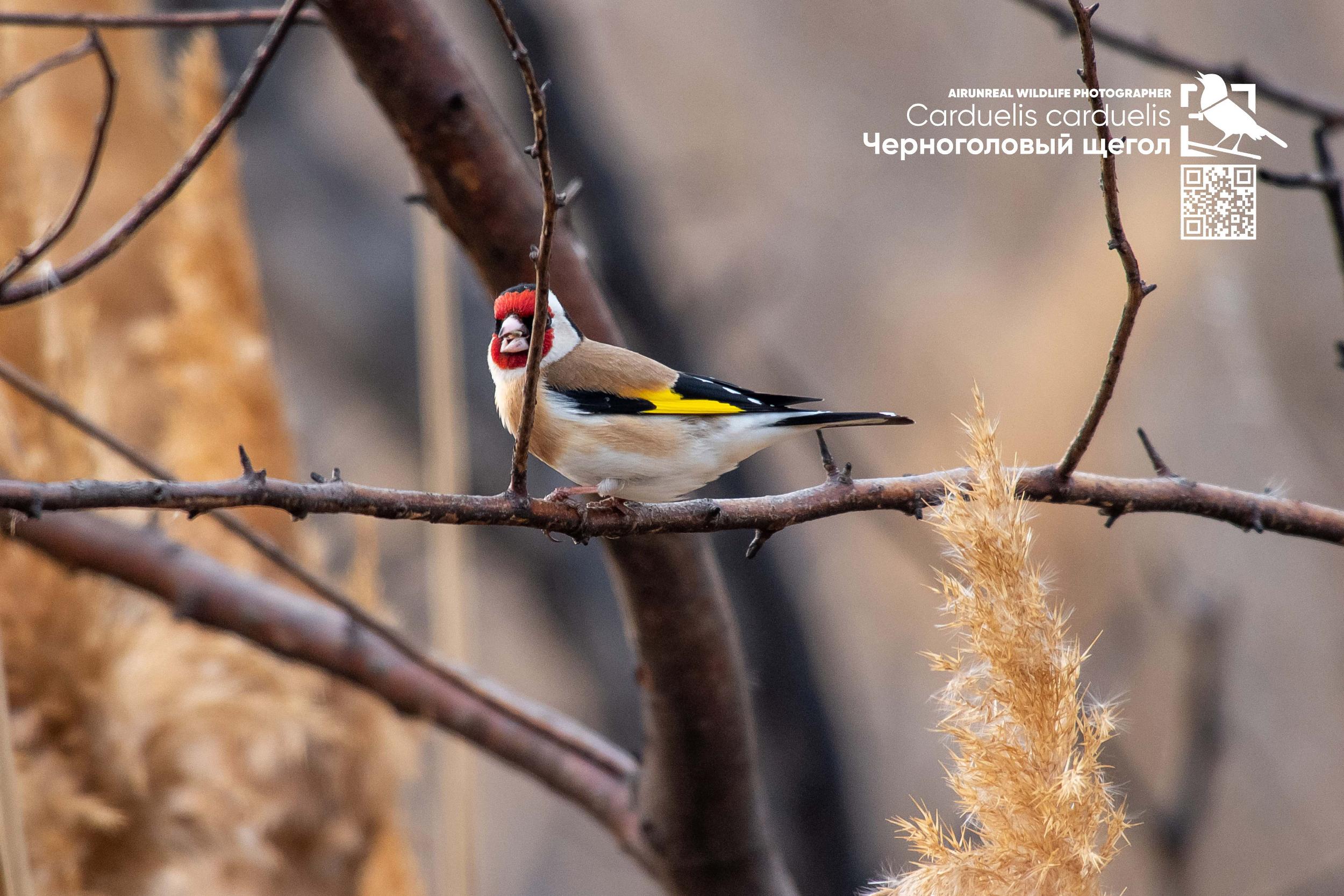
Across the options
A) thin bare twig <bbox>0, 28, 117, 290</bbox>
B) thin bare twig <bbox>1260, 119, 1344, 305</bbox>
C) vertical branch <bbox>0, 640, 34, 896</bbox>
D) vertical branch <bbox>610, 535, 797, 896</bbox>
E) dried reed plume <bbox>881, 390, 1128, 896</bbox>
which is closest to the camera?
dried reed plume <bbox>881, 390, 1128, 896</bbox>

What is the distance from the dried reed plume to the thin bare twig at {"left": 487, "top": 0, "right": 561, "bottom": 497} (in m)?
0.24

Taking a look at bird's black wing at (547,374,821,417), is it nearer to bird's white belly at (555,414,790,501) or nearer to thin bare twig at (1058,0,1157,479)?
bird's white belly at (555,414,790,501)

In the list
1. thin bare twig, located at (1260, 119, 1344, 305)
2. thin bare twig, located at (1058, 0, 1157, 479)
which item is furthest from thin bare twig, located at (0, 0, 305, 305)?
thin bare twig, located at (1260, 119, 1344, 305)

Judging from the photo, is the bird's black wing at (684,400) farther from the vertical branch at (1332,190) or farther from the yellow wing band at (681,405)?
the vertical branch at (1332,190)

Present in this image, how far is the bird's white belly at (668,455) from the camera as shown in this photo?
942 millimetres

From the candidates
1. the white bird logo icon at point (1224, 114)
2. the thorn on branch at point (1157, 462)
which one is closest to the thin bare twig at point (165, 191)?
the thorn on branch at point (1157, 462)

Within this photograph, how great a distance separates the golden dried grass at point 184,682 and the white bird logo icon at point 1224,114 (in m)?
1.35

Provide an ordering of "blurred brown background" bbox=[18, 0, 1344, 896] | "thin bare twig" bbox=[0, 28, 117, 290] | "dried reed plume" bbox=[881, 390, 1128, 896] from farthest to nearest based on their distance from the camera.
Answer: "blurred brown background" bbox=[18, 0, 1344, 896] → "thin bare twig" bbox=[0, 28, 117, 290] → "dried reed plume" bbox=[881, 390, 1128, 896]

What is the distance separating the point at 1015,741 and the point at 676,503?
31 cm

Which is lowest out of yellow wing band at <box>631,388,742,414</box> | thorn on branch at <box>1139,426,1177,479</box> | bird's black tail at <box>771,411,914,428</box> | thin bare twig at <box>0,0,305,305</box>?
thorn on branch at <box>1139,426,1177,479</box>

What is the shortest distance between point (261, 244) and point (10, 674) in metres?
2.94

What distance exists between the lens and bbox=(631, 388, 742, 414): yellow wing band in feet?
3.33

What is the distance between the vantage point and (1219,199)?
1490 mm

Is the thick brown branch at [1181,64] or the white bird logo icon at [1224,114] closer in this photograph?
the thick brown branch at [1181,64]
